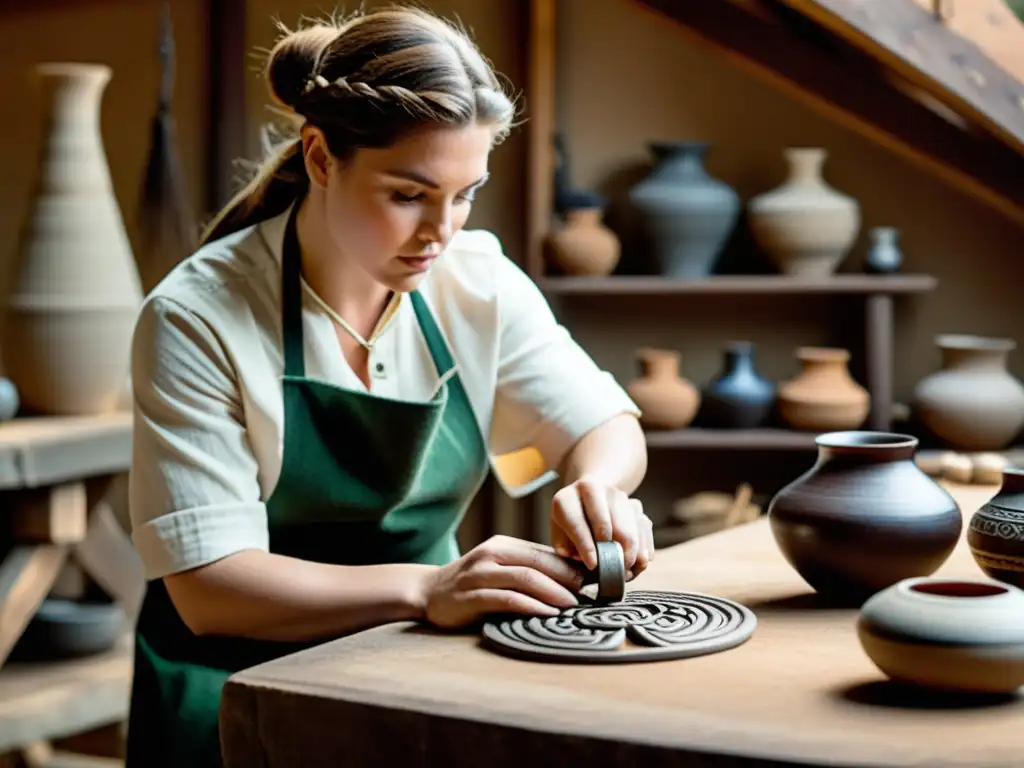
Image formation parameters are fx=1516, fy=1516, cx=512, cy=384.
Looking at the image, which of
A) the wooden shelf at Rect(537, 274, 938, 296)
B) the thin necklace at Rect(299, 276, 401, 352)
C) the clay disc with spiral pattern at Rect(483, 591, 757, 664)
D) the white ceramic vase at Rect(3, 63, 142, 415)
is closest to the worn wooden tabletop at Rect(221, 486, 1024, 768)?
the clay disc with spiral pattern at Rect(483, 591, 757, 664)

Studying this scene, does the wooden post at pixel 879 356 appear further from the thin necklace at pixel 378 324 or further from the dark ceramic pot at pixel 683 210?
the thin necklace at pixel 378 324

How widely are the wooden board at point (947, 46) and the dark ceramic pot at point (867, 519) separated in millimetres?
1986

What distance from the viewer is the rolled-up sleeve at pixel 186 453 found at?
6.19ft

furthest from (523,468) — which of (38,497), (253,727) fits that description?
(38,497)

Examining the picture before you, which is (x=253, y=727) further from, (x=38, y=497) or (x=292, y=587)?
(x=38, y=497)

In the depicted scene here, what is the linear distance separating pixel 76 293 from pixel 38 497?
48 centimetres

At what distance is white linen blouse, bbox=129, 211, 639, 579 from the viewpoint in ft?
6.27

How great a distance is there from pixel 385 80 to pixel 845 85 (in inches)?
108

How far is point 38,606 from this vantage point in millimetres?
3480

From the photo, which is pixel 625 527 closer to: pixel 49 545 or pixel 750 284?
pixel 49 545

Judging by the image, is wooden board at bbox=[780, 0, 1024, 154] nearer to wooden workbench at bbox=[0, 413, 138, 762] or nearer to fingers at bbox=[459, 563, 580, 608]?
wooden workbench at bbox=[0, 413, 138, 762]

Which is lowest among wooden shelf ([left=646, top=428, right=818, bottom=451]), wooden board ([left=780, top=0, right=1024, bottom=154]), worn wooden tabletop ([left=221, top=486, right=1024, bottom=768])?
wooden shelf ([left=646, top=428, right=818, bottom=451])

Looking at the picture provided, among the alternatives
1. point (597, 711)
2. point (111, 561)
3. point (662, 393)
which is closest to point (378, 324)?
point (597, 711)

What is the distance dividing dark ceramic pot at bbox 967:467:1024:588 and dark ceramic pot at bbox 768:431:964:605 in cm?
4
